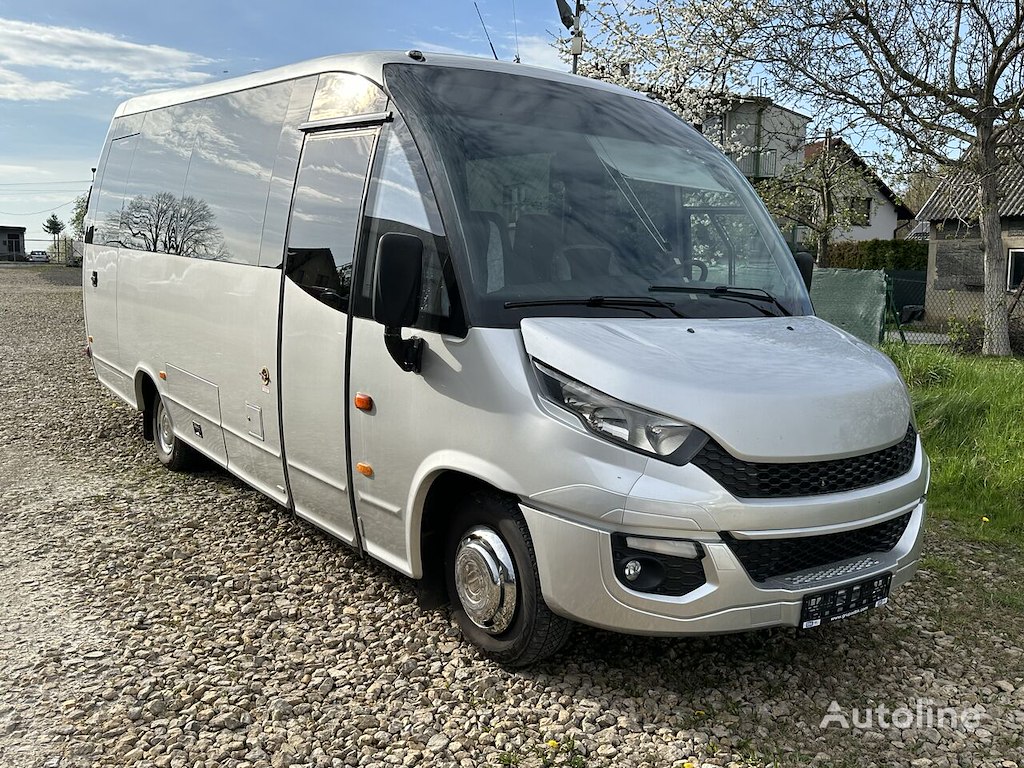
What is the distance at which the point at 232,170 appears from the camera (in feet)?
Answer: 17.8

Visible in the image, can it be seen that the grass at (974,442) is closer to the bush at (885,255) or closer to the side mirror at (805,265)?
the side mirror at (805,265)

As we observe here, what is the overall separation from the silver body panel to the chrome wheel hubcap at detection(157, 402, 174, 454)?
2402mm

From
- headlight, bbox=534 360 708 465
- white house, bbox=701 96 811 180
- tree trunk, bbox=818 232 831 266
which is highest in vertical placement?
white house, bbox=701 96 811 180

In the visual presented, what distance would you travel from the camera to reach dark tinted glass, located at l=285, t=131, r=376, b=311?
4.19 m

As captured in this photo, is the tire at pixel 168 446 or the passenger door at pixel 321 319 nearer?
the passenger door at pixel 321 319

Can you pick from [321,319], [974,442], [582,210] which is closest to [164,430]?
[321,319]

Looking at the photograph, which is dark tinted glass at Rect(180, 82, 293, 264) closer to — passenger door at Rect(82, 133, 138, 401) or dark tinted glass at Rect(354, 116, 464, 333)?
dark tinted glass at Rect(354, 116, 464, 333)

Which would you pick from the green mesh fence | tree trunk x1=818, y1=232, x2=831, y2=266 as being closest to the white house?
the green mesh fence

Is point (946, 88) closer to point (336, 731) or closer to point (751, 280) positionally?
point (751, 280)

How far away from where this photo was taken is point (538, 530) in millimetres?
3320

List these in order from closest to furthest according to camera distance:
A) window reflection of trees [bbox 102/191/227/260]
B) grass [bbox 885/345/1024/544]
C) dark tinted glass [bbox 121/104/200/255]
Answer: window reflection of trees [bbox 102/191/227/260] < dark tinted glass [bbox 121/104/200/255] < grass [bbox 885/345/1024/544]

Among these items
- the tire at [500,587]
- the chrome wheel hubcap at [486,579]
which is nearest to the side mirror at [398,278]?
the tire at [500,587]

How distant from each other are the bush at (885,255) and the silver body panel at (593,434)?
34.1 m

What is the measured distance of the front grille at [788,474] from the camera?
3152mm
